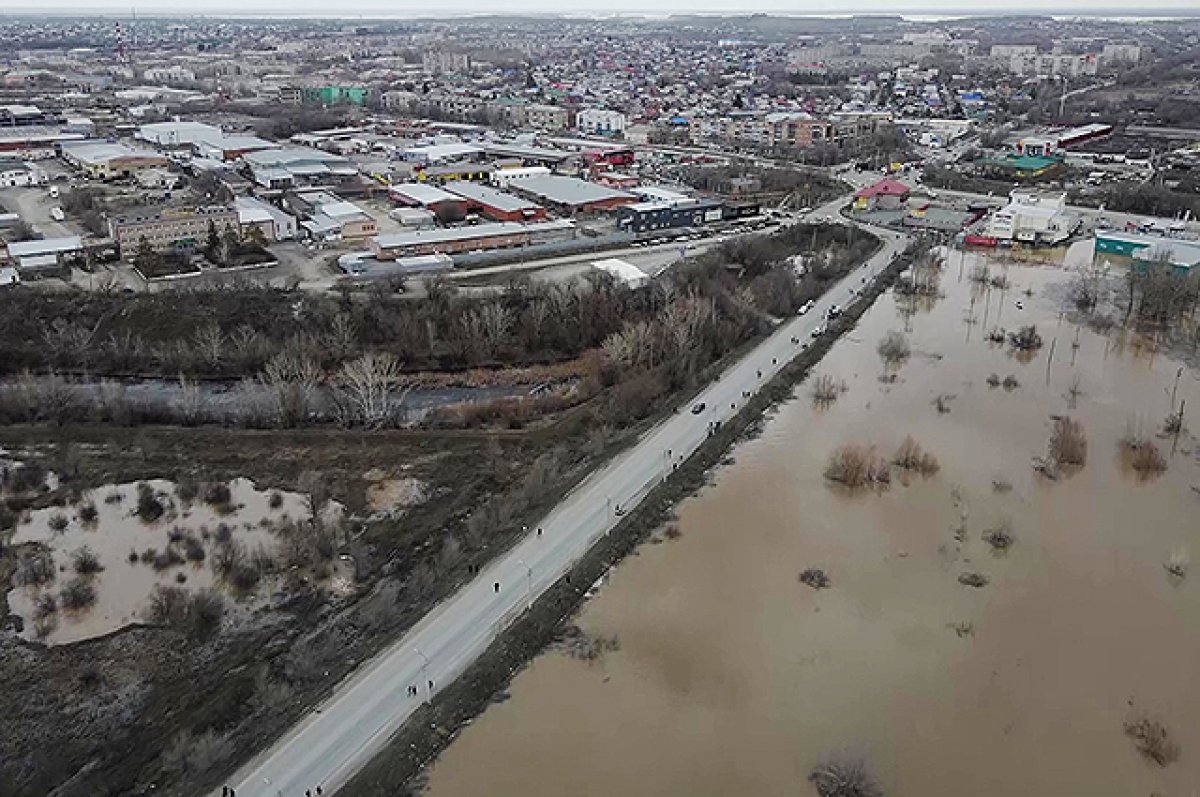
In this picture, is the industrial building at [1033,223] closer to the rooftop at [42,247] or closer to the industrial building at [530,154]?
the industrial building at [530,154]

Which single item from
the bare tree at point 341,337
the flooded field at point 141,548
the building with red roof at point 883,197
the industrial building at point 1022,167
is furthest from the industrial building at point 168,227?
the industrial building at point 1022,167

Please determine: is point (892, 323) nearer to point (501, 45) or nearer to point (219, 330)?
point (219, 330)

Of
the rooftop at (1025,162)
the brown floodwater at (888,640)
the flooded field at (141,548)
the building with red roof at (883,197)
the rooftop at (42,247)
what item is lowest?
the flooded field at (141,548)

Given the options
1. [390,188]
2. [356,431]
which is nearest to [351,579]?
[356,431]

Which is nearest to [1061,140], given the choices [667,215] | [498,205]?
[667,215]

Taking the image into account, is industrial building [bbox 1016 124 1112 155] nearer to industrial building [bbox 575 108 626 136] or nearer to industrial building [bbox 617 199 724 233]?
industrial building [bbox 617 199 724 233]

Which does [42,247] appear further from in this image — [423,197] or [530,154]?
[530,154]
